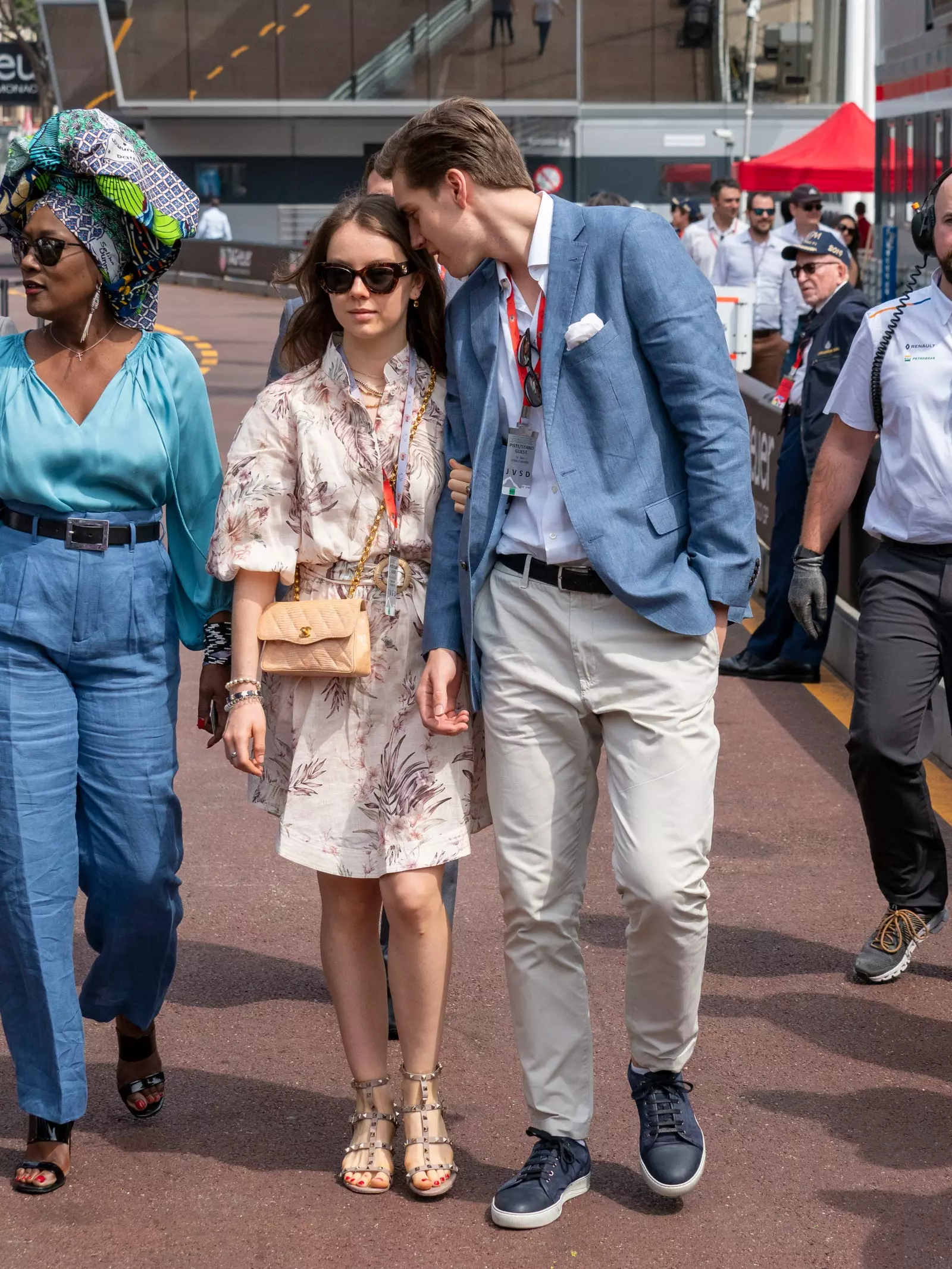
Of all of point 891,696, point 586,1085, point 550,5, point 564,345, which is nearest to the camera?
point 564,345

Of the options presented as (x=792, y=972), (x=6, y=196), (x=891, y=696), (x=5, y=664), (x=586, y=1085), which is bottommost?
(x=792, y=972)

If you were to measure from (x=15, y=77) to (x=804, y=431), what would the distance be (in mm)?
68510

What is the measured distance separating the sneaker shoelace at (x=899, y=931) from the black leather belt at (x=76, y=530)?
2.42 meters

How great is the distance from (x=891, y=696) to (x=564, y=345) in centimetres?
176

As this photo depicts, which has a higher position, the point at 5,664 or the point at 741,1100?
the point at 5,664

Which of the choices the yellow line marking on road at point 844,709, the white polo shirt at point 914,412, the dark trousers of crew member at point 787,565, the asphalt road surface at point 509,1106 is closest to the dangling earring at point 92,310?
the asphalt road surface at point 509,1106

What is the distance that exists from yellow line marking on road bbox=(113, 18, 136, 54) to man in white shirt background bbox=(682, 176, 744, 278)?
34.6 metres

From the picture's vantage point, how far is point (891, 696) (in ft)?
15.6

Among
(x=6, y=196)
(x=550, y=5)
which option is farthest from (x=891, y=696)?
(x=550, y=5)

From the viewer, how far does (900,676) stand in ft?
15.6

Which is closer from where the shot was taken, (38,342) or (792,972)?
(38,342)

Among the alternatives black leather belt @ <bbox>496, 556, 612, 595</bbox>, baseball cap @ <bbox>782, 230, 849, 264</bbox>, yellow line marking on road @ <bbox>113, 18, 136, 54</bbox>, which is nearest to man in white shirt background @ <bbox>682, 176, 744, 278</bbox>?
baseball cap @ <bbox>782, 230, 849, 264</bbox>

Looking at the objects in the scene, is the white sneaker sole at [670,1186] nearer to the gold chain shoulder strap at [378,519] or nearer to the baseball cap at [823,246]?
the gold chain shoulder strap at [378,519]

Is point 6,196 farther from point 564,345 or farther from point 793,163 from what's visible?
point 793,163
